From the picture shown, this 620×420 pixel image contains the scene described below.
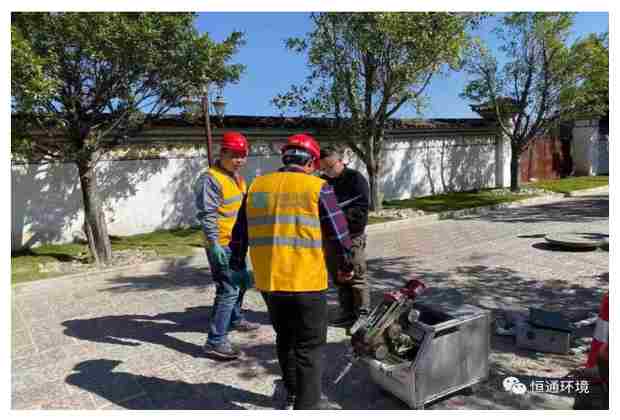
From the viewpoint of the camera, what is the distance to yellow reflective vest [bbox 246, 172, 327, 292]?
8.61 ft

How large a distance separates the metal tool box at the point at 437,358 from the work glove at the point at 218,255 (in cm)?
143

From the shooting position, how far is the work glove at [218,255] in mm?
3703

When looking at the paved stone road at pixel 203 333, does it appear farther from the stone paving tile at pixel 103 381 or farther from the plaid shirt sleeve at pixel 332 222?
the plaid shirt sleeve at pixel 332 222

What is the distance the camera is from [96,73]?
7613mm

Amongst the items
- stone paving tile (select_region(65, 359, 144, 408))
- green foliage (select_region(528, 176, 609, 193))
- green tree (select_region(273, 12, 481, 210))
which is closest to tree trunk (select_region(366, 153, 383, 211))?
green tree (select_region(273, 12, 481, 210))

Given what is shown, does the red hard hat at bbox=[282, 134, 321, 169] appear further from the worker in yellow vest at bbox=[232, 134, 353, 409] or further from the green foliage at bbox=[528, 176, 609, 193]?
the green foliage at bbox=[528, 176, 609, 193]

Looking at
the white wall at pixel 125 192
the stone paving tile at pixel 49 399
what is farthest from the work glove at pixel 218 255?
the white wall at pixel 125 192

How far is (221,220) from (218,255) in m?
0.33

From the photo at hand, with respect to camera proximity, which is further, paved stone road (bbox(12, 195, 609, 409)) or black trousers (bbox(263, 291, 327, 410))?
paved stone road (bbox(12, 195, 609, 409))

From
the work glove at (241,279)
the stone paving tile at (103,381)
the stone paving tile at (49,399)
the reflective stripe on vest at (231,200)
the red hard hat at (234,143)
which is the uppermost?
the red hard hat at (234,143)

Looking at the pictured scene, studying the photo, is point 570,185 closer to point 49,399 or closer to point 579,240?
point 579,240

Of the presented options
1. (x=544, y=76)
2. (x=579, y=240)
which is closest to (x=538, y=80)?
(x=544, y=76)

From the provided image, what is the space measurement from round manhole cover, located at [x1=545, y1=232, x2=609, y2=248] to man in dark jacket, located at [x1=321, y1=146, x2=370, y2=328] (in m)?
4.89

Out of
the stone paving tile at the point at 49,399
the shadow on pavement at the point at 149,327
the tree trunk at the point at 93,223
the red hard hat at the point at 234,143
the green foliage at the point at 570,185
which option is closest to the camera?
the stone paving tile at the point at 49,399
